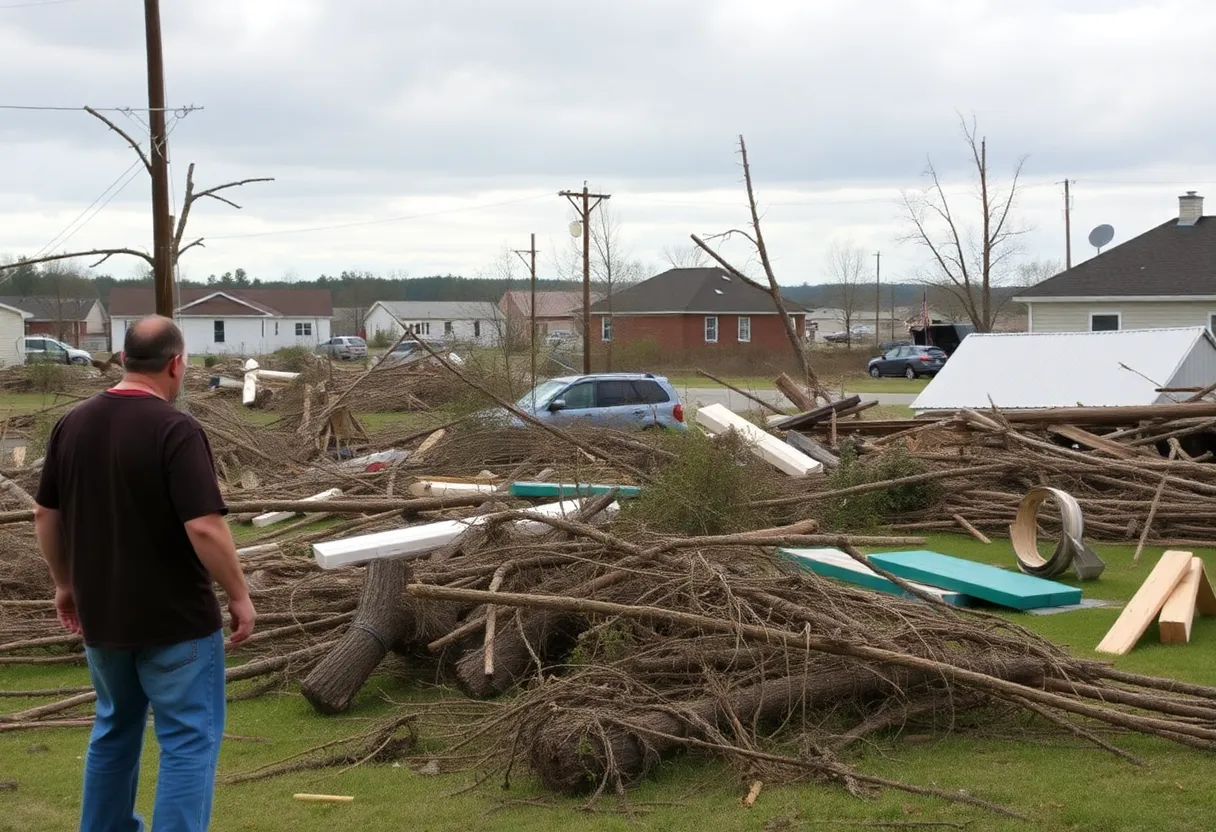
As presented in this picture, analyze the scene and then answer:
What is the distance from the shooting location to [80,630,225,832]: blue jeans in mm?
3850

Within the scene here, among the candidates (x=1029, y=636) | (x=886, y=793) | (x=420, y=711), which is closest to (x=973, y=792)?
(x=886, y=793)

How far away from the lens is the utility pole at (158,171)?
55.0 ft

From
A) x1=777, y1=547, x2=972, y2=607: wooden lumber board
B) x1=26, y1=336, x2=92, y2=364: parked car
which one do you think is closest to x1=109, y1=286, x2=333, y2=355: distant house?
x1=26, y1=336, x2=92, y2=364: parked car

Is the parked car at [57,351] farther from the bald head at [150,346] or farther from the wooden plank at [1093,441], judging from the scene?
the bald head at [150,346]

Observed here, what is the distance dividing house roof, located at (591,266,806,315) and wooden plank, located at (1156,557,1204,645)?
5566 centimetres

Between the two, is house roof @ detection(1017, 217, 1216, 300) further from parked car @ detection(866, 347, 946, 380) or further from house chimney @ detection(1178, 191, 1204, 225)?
parked car @ detection(866, 347, 946, 380)

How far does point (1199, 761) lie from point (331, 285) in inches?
5012

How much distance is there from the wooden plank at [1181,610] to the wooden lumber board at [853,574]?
1408mm

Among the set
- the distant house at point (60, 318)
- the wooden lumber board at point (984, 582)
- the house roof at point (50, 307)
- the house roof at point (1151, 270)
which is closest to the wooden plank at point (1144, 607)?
the wooden lumber board at point (984, 582)

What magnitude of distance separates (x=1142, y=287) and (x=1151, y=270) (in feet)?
4.09

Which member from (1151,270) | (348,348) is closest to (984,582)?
(1151,270)

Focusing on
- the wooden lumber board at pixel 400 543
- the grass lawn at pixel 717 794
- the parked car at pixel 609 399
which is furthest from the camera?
the parked car at pixel 609 399

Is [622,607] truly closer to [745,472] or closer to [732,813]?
[732,813]

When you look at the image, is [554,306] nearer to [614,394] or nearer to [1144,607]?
[614,394]
